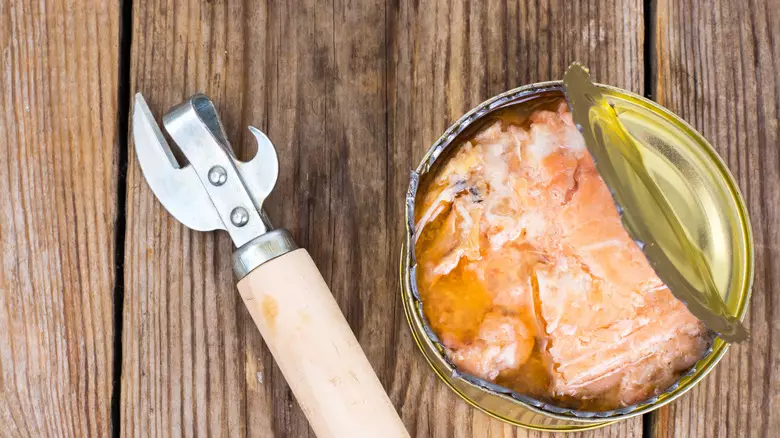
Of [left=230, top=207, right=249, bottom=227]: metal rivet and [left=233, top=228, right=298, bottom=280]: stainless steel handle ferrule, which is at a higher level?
[left=230, top=207, right=249, bottom=227]: metal rivet

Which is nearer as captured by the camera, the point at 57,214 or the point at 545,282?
the point at 545,282

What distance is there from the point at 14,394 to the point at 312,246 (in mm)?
344

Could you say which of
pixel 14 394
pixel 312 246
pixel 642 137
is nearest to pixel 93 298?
pixel 14 394

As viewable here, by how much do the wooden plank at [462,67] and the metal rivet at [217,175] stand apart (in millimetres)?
172

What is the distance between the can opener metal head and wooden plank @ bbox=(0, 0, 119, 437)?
0.08m

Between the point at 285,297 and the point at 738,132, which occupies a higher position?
the point at 738,132

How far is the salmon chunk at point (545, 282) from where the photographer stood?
1.80ft

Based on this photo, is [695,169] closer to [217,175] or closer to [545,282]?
[545,282]

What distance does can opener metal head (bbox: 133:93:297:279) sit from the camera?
1.92 ft

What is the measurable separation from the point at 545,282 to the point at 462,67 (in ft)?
0.85

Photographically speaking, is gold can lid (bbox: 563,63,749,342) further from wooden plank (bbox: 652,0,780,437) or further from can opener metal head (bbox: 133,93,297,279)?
can opener metal head (bbox: 133,93,297,279)

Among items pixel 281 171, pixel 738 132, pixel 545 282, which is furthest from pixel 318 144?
pixel 738 132

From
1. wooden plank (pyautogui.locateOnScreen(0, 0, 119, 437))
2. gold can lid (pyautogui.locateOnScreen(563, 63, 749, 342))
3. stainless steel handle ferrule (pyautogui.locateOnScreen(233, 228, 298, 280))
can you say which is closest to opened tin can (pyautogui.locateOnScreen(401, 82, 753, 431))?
gold can lid (pyautogui.locateOnScreen(563, 63, 749, 342))

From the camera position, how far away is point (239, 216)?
0.59 m
